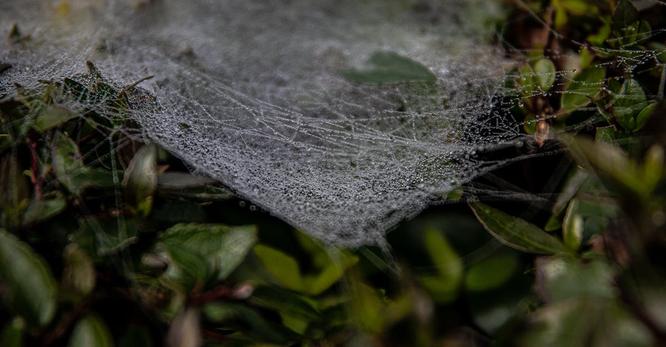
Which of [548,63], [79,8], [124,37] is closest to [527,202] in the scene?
[548,63]

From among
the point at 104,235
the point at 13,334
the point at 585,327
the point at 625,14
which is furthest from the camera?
the point at 625,14

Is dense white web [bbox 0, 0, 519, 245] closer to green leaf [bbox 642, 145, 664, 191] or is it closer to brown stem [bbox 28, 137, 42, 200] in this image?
brown stem [bbox 28, 137, 42, 200]

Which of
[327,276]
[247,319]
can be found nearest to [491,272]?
[327,276]

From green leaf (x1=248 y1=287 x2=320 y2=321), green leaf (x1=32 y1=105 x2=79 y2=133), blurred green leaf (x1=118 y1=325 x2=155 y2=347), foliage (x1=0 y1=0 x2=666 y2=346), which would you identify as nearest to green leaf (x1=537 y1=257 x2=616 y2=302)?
foliage (x1=0 y1=0 x2=666 y2=346)

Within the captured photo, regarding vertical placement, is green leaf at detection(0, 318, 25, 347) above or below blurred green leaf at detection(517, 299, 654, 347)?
below

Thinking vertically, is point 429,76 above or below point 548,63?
below

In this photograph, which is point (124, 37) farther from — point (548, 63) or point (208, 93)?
point (548, 63)

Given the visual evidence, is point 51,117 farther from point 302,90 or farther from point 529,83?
point 302,90
